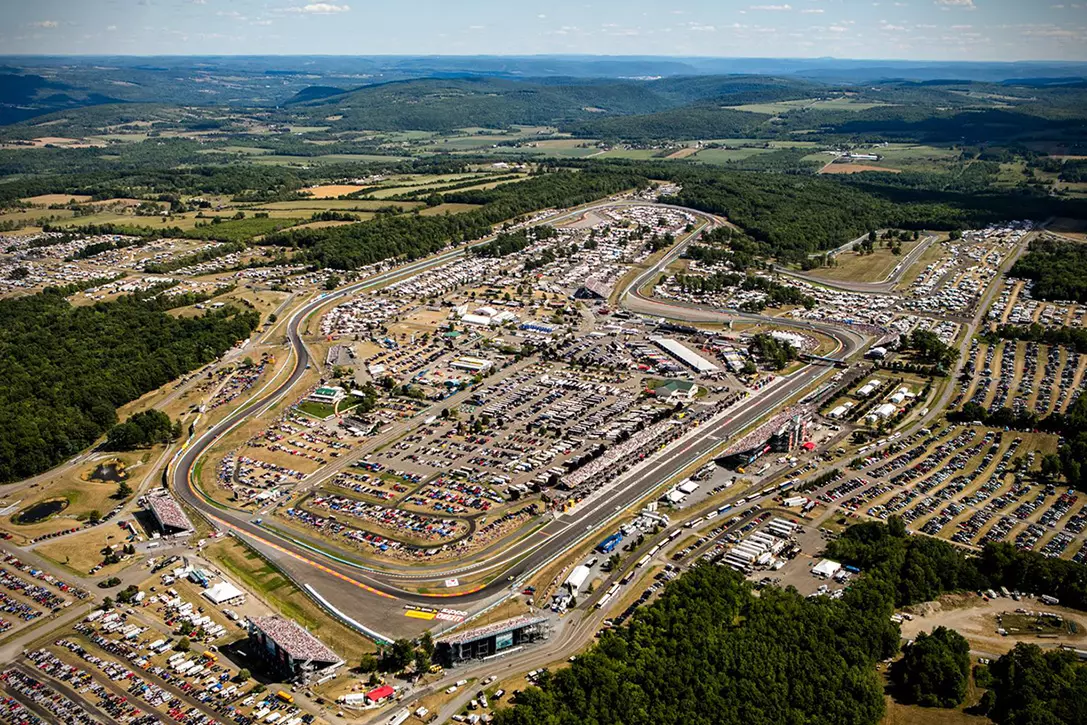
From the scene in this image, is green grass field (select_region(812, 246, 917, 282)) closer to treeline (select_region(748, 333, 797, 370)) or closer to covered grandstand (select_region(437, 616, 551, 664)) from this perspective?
treeline (select_region(748, 333, 797, 370))

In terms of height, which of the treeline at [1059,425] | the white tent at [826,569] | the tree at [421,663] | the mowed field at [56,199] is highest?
the mowed field at [56,199]

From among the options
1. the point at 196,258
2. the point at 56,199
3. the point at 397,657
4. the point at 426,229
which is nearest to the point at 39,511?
the point at 397,657

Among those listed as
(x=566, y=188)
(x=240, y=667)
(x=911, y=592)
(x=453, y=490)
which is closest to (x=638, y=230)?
(x=566, y=188)

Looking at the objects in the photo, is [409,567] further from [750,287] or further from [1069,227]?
[1069,227]

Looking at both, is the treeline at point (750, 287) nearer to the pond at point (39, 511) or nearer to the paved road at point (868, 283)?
the paved road at point (868, 283)

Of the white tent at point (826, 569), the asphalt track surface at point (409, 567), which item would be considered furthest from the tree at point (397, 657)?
the white tent at point (826, 569)

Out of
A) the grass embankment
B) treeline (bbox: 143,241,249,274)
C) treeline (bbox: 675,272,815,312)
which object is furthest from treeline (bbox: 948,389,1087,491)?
treeline (bbox: 143,241,249,274)
